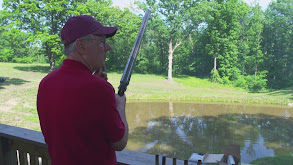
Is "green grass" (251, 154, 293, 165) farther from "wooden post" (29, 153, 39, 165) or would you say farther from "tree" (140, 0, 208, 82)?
"tree" (140, 0, 208, 82)

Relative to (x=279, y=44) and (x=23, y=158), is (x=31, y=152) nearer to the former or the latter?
(x=23, y=158)

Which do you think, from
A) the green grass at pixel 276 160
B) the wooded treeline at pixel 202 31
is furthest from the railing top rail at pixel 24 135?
the wooded treeline at pixel 202 31

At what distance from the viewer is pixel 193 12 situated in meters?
26.0

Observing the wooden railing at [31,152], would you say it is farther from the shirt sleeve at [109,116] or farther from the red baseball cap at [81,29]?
the red baseball cap at [81,29]

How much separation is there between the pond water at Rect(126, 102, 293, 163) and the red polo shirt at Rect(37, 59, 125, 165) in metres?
6.79

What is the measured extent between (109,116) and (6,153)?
5.29ft

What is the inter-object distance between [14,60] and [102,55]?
48.3 meters

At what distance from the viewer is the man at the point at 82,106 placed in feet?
3.40

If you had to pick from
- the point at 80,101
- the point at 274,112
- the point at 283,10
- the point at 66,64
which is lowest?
the point at 274,112

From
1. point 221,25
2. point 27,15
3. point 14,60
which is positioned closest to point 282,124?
point 221,25

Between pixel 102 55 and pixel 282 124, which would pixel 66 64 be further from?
pixel 282 124

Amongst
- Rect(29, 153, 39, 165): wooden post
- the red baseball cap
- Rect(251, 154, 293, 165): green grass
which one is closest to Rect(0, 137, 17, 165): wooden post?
Rect(29, 153, 39, 165): wooden post

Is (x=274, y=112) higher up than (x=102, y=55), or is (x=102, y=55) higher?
(x=102, y=55)

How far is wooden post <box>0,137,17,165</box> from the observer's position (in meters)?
2.17
